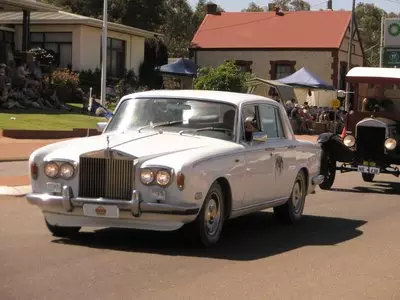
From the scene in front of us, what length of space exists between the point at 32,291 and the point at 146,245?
229 centimetres

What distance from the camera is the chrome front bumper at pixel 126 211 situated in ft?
25.8

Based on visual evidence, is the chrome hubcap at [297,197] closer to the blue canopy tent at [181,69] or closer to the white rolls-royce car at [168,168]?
the white rolls-royce car at [168,168]

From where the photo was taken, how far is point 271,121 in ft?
34.4

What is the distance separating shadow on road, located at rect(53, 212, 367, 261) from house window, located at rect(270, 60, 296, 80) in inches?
1682

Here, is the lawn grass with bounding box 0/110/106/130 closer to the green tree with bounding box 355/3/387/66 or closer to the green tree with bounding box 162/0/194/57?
the green tree with bounding box 162/0/194/57

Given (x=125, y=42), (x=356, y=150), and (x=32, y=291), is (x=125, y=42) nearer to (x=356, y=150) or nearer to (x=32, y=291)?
(x=356, y=150)

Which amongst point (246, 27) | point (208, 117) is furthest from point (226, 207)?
point (246, 27)

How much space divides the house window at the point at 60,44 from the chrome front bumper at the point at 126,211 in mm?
33975

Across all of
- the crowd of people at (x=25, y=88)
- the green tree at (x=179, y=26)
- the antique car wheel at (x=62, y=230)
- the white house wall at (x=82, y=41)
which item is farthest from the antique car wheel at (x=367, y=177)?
the green tree at (x=179, y=26)

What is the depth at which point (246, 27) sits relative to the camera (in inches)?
2205

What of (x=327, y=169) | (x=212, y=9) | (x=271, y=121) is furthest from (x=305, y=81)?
(x=271, y=121)

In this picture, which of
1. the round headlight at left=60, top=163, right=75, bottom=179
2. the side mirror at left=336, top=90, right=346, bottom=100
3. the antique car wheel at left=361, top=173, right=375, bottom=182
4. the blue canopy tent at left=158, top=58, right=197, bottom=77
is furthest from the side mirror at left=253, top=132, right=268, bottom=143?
the blue canopy tent at left=158, top=58, right=197, bottom=77

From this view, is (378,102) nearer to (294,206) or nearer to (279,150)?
(294,206)

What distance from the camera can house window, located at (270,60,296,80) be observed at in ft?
175
